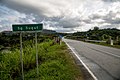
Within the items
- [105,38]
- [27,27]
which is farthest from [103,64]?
[105,38]

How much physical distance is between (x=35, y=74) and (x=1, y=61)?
1.70m

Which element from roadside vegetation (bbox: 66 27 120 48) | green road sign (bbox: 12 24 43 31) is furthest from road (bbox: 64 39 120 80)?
roadside vegetation (bbox: 66 27 120 48)

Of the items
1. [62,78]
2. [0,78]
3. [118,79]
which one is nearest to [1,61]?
[0,78]

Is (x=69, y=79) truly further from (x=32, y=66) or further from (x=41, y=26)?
(x=32, y=66)

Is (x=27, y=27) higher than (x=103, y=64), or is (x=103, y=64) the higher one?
(x=27, y=27)

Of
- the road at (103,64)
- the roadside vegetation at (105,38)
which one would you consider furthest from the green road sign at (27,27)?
the roadside vegetation at (105,38)

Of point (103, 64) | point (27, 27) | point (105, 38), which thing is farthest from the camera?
point (105, 38)

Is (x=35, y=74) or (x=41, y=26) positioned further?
(x=35, y=74)

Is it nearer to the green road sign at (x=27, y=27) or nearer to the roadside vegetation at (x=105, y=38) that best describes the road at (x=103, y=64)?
the green road sign at (x=27, y=27)

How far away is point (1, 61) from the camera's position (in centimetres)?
948

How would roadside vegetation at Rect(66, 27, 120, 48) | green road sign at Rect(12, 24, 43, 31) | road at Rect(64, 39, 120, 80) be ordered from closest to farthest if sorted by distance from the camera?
green road sign at Rect(12, 24, 43, 31) < road at Rect(64, 39, 120, 80) < roadside vegetation at Rect(66, 27, 120, 48)

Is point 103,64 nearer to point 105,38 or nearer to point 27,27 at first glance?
point 27,27

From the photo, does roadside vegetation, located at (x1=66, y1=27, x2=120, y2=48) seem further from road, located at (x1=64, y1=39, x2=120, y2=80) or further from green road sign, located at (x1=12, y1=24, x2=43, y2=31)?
→ green road sign, located at (x1=12, y1=24, x2=43, y2=31)

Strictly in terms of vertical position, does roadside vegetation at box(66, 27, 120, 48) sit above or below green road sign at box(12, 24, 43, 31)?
below
